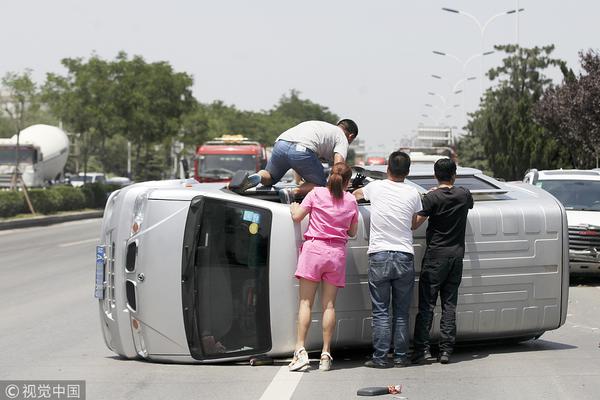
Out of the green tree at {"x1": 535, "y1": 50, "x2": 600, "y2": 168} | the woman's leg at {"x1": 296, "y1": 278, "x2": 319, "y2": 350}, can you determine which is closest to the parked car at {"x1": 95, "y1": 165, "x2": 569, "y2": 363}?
Result: the woman's leg at {"x1": 296, "y1": 278, "x2": 319, "y2": 350}

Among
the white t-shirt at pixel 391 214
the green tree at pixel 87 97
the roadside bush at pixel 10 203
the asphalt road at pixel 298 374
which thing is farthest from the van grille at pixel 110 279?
the green tree at pixel 87 97

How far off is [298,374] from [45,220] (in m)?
28.9

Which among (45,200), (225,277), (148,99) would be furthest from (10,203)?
(225,277)

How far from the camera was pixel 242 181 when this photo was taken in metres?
8.59

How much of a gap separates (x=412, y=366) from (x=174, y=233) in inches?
90.6

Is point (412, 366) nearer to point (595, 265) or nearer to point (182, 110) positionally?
point (595, 265)

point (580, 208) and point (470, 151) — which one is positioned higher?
point (580, 208)

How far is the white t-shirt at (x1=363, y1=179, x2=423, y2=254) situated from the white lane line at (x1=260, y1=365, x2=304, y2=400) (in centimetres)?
119

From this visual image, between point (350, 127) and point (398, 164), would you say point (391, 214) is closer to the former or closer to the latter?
point (398, 164)

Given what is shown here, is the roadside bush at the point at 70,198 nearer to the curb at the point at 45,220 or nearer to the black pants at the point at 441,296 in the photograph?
the curb at the point at 45,220

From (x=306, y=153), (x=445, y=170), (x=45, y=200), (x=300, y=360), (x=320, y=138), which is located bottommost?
(x=45, y=200)

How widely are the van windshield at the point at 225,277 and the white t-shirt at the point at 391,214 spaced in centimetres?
89

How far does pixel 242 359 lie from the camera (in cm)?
865

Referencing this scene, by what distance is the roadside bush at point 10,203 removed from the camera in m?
34.0
